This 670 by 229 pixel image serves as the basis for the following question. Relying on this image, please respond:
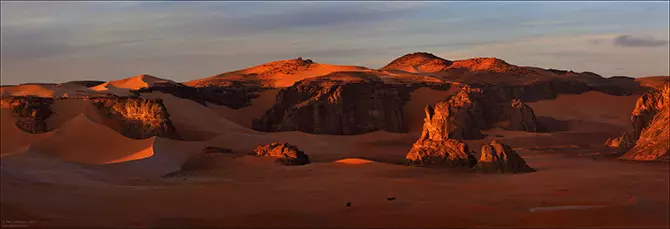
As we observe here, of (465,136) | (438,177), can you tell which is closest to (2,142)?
(438,177)

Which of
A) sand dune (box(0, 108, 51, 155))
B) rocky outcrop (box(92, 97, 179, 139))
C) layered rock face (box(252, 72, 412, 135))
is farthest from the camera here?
layered rock face (box(252, 72, 412, 135))

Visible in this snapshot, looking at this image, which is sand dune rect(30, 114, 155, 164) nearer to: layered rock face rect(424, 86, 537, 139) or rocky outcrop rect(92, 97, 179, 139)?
rocky outcrop rect(92, 97, 179, 139)

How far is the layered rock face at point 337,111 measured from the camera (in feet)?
165

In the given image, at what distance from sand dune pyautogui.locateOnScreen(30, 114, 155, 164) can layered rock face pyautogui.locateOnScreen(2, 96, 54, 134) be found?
2586 millimetres

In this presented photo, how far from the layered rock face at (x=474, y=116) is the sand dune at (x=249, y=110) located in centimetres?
1730

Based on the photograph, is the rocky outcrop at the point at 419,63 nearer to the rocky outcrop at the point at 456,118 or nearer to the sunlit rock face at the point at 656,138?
the rocky outcrop at the point at 456,118

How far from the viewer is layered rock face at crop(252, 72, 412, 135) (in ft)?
165

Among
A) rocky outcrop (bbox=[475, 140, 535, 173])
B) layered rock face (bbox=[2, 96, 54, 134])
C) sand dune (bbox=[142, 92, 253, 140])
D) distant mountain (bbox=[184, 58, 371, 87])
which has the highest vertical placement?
distant mountain (bbox=[184, 58, 371, 87])

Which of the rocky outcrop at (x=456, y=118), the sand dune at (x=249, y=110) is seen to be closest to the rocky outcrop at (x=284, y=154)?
the rocky outcrop at (x=456, y=118)

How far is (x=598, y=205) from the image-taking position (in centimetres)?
1844

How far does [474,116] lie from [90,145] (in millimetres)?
26158

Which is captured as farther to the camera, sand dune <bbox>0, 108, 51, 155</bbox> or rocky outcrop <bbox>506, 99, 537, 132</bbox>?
rocky outcrop <bbox>506, 99, 537, 132</bbox>

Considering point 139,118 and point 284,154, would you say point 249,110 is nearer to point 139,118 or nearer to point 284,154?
point 139,118

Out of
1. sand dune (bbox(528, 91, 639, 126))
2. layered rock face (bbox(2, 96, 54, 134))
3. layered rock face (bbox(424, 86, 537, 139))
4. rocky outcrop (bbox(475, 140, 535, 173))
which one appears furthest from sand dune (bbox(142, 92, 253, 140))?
sand dune (bbox(528, 91, 639, 126))
